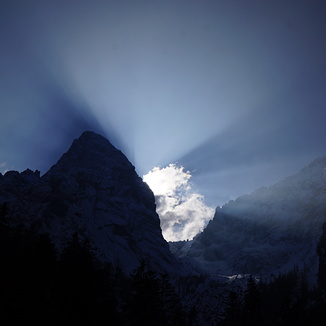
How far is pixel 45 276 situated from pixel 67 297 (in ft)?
24.6

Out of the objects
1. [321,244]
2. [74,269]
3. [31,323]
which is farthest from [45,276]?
[321,244]

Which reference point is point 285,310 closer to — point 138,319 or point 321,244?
point 138,319

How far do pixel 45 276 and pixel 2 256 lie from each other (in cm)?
556

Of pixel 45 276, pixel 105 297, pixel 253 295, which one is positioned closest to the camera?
pixel 45 276

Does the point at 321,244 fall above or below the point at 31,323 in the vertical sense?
above

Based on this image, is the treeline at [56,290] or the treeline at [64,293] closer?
the treeline at [56,290]

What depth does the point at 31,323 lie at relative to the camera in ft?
104

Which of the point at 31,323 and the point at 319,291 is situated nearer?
the point at 31,323

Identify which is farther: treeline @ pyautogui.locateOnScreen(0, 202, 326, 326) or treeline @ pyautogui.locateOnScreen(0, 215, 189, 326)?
treeline @ pyautogui.locateOnScreen(0, 202, 326, 326)

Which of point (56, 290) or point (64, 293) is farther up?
point (56, 290)

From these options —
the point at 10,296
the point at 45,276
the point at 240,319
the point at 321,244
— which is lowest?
the point at 240,319

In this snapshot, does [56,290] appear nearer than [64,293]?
No

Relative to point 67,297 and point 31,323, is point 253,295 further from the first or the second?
point 31,323

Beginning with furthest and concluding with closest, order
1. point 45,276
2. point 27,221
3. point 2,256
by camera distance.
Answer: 1. point 27,221
2. point 45,276
3. point 2,256
